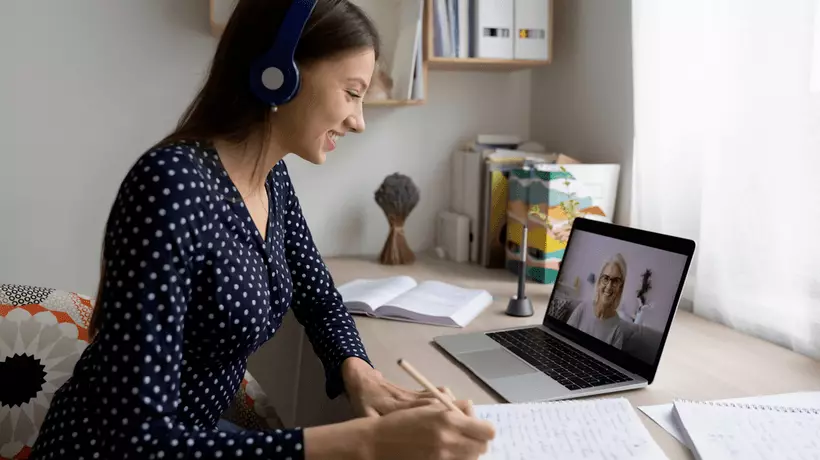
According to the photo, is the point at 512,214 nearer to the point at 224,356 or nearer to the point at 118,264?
the point at 224,356

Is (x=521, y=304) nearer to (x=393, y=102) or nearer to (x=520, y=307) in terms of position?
(x=520, y=307)

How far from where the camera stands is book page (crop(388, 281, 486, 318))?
1.39m

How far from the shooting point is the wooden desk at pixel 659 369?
1020 mm

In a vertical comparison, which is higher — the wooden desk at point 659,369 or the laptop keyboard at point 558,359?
the laptop keyboard at point 558,359

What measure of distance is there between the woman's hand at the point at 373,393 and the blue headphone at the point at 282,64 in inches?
16.0

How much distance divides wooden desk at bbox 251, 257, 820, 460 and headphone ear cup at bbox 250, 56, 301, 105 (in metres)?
0.46

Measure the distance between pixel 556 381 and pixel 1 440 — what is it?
2.93 feet

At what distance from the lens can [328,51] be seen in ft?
3.11

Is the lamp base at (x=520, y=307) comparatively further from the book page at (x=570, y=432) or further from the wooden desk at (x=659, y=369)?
the book page at (x=570, y=432)

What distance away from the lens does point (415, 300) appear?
1464mm

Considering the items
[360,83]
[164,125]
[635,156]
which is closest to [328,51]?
[360,83]

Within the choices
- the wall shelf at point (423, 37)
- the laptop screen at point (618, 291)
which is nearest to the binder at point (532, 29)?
the wall shelf at point (423, 37)

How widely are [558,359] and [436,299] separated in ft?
1.31

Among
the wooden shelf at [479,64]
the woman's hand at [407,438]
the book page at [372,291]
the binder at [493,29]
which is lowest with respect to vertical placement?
the book page at [372,291]
